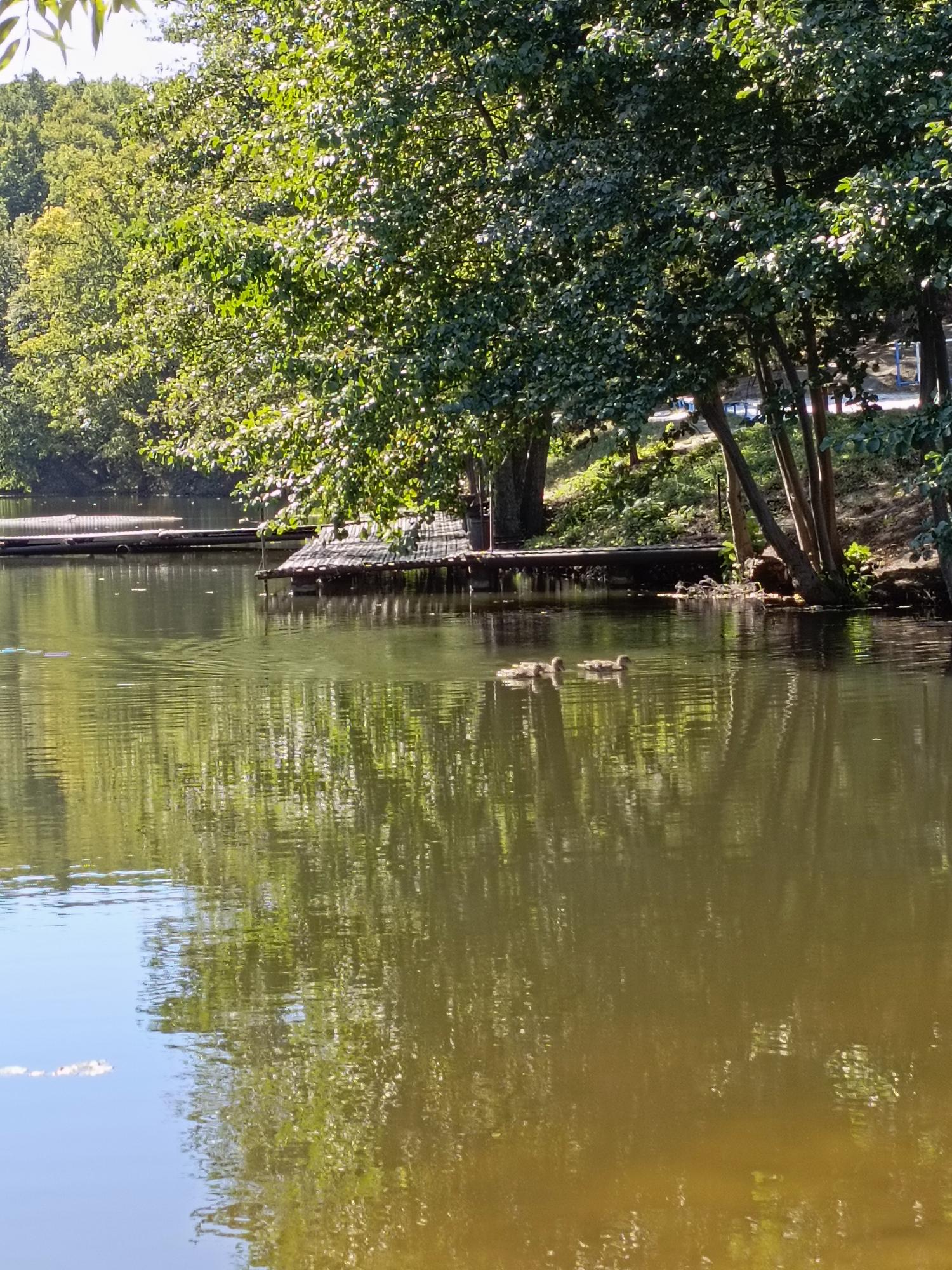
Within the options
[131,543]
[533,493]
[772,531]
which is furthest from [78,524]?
[772,531]

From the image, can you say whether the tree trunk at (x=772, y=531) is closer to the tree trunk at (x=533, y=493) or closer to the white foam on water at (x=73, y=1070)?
the tree trunk at (x=533, y=493)

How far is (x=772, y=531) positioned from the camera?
19.5 metres

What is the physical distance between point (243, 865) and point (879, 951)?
342 cm

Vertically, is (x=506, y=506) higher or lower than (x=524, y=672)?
higher

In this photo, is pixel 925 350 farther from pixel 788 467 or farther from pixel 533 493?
pixel 533 493

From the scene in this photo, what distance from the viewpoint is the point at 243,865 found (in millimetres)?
8383

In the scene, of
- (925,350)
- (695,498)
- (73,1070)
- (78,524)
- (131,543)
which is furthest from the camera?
(78,524)

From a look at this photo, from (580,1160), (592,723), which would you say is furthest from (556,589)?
(580,1160)

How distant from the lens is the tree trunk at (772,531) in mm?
18484

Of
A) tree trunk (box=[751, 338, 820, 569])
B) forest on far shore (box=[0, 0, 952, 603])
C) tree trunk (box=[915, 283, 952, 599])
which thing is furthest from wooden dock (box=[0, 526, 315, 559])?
tree trunk (box=[915, 283, 952, 599])

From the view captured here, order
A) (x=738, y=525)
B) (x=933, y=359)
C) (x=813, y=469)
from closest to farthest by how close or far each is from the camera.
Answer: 1. (x=933, y=359)
2. (x=813, y=469)
3. (x=738, y=525)

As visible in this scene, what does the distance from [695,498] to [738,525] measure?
4644 millimetres

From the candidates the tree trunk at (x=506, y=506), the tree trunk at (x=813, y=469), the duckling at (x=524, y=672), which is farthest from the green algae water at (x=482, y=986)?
the tree trunk at (x=506, y=506)

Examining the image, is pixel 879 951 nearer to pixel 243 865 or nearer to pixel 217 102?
pixel 243 865
